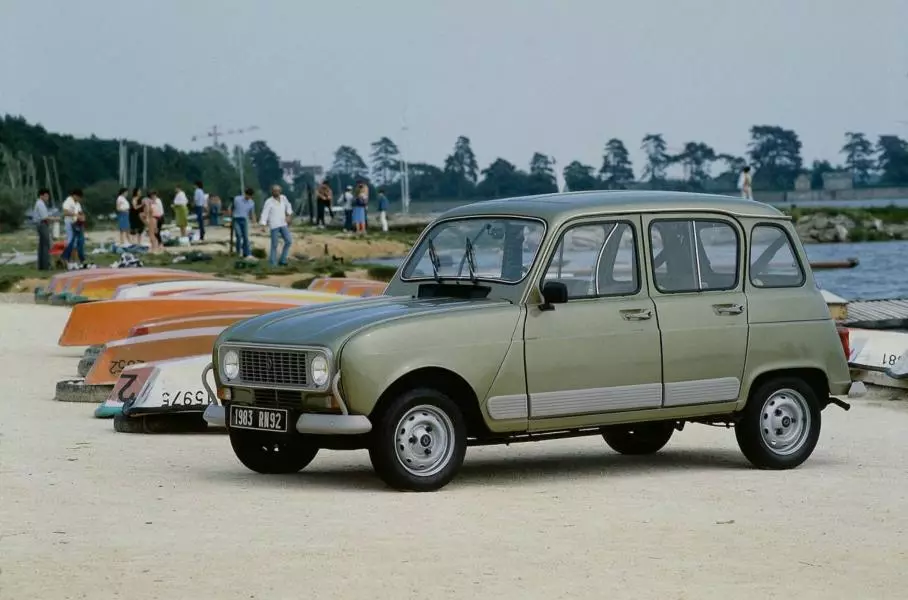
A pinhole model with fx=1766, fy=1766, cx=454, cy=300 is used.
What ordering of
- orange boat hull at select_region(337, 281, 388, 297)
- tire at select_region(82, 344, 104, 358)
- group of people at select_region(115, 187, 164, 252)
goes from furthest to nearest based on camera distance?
group of people at select_region(115, 187, 164, 252) < orange boat hull at select_region(337, 281, 388, 297) < tire at select_region(82, 344, 104, 358)

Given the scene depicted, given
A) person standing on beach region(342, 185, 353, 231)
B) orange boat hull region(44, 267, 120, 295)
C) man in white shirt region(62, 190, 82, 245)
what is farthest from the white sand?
person standing on beach region(342, 185, 353, 231)

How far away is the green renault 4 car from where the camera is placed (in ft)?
33.0

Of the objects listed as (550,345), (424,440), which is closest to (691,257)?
(550,345)

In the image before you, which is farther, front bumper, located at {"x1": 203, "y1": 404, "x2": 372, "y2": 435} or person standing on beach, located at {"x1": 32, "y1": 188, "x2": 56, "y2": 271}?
person standing on beach, located at {"x1": 32, "y1": 188, "x2": 56, "y2": 271}

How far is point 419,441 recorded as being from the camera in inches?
397

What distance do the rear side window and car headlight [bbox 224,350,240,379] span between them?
3.44m

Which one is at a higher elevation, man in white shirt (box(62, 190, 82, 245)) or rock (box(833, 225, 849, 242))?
man in white shirt (box(62, 190, 82, 245))

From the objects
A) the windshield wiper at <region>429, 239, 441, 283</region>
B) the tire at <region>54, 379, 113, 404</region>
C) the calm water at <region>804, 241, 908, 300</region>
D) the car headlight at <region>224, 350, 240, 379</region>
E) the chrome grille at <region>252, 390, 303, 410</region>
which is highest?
the windshield wiper at <region>429, 239, 441, 283</region>

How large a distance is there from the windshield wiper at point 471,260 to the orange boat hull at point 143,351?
19.2ft

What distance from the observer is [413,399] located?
32.8 ft

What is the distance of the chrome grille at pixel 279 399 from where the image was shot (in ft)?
33.3

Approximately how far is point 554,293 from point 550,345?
0.32m

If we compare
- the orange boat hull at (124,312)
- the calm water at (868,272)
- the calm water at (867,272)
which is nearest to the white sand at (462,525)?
the orange boat hull at (124,312)

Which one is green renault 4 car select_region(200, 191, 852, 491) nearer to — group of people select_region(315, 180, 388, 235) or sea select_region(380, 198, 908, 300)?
sea select_region(380, 198, 908, 300)
